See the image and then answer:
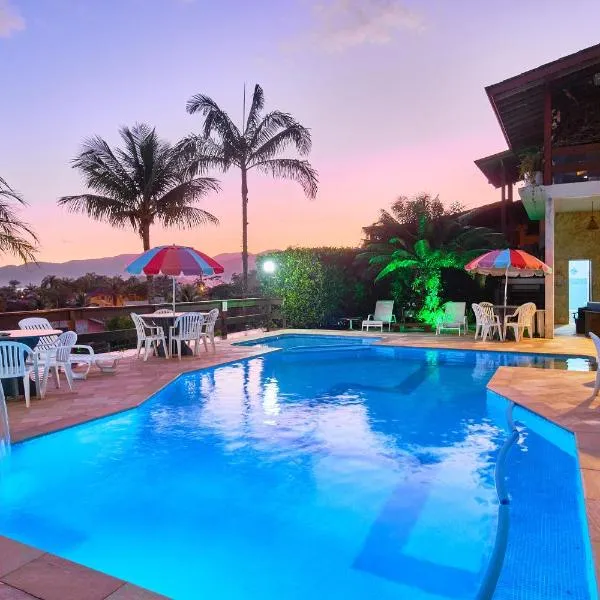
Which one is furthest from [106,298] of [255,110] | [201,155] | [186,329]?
[186,329]

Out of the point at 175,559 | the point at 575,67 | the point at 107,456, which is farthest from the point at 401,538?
the point at 575,67

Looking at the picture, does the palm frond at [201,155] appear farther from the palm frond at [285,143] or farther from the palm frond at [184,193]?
the palm frond at [184,193]

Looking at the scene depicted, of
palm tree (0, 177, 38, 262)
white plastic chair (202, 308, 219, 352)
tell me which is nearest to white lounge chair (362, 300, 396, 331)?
white plastic chair (202, 308, 219, 352)

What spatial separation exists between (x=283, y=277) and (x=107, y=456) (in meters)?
12.3

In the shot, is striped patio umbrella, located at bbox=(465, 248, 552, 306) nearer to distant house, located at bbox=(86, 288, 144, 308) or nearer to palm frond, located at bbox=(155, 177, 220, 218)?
palm frond, located at bbox=(155, 177, 220, 218)

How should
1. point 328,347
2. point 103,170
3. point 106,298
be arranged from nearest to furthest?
point 328,347 < point 103,170 < point 106,298

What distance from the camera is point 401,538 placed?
12.3ft

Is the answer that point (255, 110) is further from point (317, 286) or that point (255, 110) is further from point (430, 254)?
point (430, 254)

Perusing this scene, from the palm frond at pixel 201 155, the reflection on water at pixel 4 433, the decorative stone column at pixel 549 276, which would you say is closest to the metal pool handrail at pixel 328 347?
the decorative stone column at pixel 549 276

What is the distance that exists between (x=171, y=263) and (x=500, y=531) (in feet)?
28.0

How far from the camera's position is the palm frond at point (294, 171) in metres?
20.6

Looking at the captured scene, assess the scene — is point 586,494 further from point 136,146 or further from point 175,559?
point 136,146

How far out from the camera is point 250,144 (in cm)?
2042

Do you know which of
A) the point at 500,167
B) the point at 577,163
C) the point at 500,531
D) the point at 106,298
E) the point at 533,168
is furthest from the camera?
the point at 106,298
